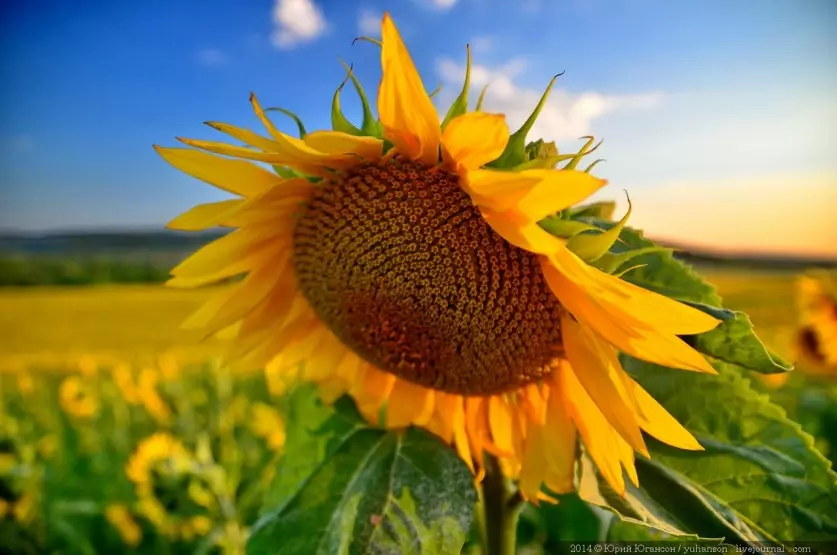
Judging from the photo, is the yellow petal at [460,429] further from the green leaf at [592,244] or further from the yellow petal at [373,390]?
the green leaf at [592,244]

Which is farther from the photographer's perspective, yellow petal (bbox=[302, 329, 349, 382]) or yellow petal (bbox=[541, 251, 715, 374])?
yellow petal (bbox=[302, 329, 349, 382])

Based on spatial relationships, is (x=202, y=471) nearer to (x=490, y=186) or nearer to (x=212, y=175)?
(x=212, y=175)

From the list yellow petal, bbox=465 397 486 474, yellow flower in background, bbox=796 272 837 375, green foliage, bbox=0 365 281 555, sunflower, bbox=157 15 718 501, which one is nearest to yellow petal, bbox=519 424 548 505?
sunflower, bbox=157 15 718 501

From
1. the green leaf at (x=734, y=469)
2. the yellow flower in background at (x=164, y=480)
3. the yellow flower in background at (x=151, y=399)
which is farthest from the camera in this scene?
the yellow flower in background at (x=151, y=399)

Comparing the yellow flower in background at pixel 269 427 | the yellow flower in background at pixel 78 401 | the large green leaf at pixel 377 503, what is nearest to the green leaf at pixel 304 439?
the large green leaf at pixel 377 503

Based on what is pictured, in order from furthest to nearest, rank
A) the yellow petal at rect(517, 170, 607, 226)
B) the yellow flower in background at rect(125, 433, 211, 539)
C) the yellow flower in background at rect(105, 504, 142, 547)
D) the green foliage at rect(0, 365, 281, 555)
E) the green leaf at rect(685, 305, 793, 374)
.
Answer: the yellow flower in background at rect(105, 504, 142, 547) → the green foliage at rect(0, 365, 281, 555) → the yellow flower in background at rect(125, 433, 211, 539) → the green leaf at rect(685, 305, 793, 374) → the yellow petal at rect(517, 170, 607, 226)

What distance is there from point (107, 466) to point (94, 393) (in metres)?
0.58

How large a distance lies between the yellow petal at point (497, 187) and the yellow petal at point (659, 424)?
29 centimetres

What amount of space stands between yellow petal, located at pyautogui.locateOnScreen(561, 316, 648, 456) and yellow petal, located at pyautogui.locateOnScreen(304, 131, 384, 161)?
0.35 m

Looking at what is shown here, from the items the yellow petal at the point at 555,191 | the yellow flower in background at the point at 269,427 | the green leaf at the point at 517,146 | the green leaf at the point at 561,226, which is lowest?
the yellow flower in background at the point at 269,427

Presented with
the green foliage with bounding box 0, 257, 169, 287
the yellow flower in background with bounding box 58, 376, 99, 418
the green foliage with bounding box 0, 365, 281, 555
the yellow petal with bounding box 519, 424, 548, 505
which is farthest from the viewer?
the green foliage with bounding box 0, 257, 169, 287

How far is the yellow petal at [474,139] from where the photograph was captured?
775mm

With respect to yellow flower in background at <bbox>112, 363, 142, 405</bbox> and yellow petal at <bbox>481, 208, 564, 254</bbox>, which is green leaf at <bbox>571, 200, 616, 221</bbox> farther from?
yellow flower in background at <bbox>112, 363, 142, 405</bbox>

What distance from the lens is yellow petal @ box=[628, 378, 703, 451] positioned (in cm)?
88
